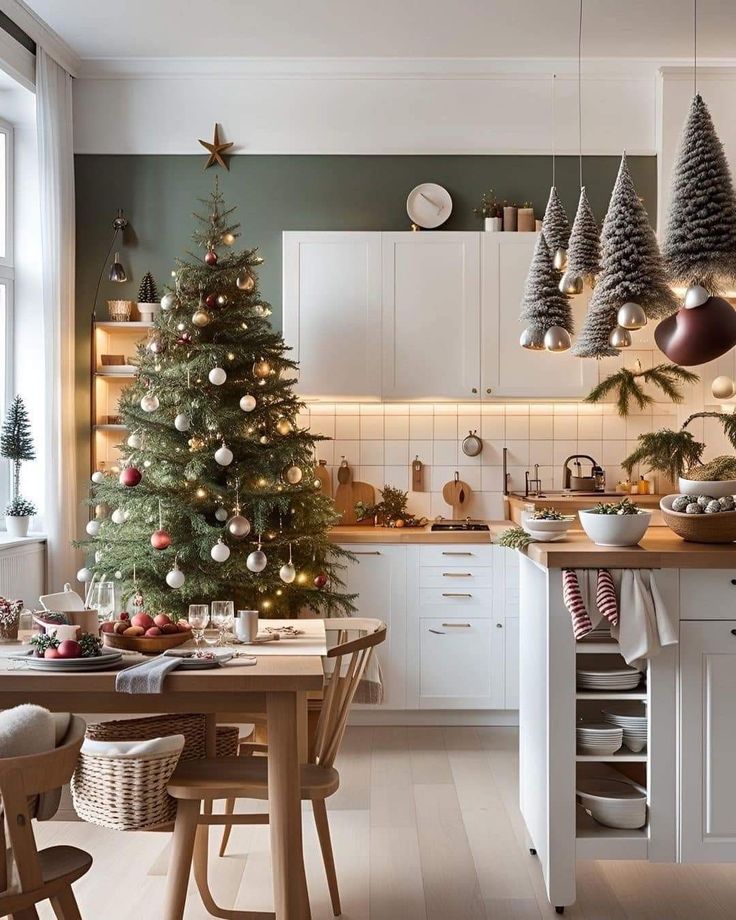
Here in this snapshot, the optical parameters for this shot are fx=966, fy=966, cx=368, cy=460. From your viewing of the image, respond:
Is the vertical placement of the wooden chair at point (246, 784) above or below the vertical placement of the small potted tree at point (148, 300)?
below

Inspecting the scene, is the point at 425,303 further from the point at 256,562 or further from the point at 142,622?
the point at 142,622

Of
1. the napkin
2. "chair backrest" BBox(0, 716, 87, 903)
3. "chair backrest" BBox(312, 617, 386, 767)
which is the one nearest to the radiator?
"chair backrest" BBox(312, 617, 386, 767)

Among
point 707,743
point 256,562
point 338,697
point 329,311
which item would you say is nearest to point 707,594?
point 707,743

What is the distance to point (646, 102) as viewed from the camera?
539cm

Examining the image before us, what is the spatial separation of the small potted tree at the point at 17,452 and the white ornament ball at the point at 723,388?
3.62 meters

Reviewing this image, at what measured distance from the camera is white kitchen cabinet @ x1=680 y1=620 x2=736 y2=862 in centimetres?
299

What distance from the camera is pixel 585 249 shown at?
134 inches

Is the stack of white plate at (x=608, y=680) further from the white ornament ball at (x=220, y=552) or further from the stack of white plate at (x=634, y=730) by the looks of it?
the white ornament ball at (x=220, y=552)

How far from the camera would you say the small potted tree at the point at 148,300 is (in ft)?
17.5

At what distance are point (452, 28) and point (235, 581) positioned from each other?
117 inches

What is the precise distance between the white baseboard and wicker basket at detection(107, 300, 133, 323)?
8.15 feet

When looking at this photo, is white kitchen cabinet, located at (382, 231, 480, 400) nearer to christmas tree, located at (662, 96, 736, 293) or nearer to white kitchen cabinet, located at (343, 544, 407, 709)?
white kitchen cabinet, located at (343, 544, 407, 709)

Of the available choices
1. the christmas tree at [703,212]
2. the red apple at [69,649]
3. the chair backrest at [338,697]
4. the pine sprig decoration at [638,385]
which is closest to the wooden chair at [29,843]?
the red apple at [69,649]

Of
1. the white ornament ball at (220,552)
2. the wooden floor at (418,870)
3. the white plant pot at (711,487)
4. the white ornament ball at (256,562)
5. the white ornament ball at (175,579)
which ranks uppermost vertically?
the white plant pot at (711,487)
